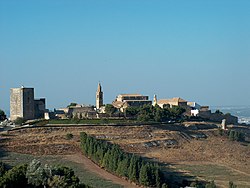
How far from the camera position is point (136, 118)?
72938 millimetres

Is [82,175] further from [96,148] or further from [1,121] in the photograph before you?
[1,121]

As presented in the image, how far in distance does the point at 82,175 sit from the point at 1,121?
29.8 metres

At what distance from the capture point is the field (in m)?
48.2

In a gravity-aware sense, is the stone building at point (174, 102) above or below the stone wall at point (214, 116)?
above

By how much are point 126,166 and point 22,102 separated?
2721 centimetres

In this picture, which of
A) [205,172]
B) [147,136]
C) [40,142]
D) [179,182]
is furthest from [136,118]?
[179,182]

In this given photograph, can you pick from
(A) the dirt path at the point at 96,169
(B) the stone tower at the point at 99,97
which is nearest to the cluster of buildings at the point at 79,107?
(B) the stone tower at the point at 99,97

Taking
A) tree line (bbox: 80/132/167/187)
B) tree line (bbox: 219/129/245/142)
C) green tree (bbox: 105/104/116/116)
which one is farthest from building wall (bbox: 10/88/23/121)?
tree line (bbox: 219/129/245/142)

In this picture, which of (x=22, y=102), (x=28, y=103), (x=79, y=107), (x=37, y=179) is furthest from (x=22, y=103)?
(x=37, y=179)

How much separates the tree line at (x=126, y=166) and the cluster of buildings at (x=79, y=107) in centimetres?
1834

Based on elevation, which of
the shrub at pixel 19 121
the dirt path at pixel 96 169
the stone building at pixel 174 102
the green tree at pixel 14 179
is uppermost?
the stone building at pixel 174 102

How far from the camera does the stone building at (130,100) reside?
84438 mm

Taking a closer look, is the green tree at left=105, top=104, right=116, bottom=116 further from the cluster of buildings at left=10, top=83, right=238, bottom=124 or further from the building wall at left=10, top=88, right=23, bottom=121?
the building wall at left=10, top=88, right=23, bottom=121

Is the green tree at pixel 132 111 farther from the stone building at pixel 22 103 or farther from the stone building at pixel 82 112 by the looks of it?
the stone building at pixel 22 103
